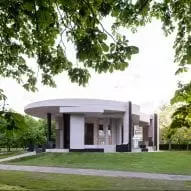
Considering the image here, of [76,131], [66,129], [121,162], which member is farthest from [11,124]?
[66,129]

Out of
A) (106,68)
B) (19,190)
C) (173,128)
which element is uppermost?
(106,68)

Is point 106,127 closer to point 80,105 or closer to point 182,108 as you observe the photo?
point 80,105

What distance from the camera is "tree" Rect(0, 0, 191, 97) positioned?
24.6 ft

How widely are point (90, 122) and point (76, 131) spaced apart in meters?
6.31

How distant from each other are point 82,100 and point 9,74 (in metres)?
23.6

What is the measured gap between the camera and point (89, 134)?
4238 centimetres

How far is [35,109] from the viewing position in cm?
3744

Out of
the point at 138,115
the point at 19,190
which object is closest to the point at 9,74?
the point at 19,190

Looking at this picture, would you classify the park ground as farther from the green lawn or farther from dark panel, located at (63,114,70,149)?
dark panel, located at (63,114,70,149)

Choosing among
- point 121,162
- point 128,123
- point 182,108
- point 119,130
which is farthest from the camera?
point 119,130

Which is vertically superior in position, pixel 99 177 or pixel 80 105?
pixel 80 105

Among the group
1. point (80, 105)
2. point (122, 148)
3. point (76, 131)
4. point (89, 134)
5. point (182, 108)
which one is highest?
point (80, 105)

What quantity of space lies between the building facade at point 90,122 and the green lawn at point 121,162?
370cm

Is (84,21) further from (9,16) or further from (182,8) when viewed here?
(182,8)
